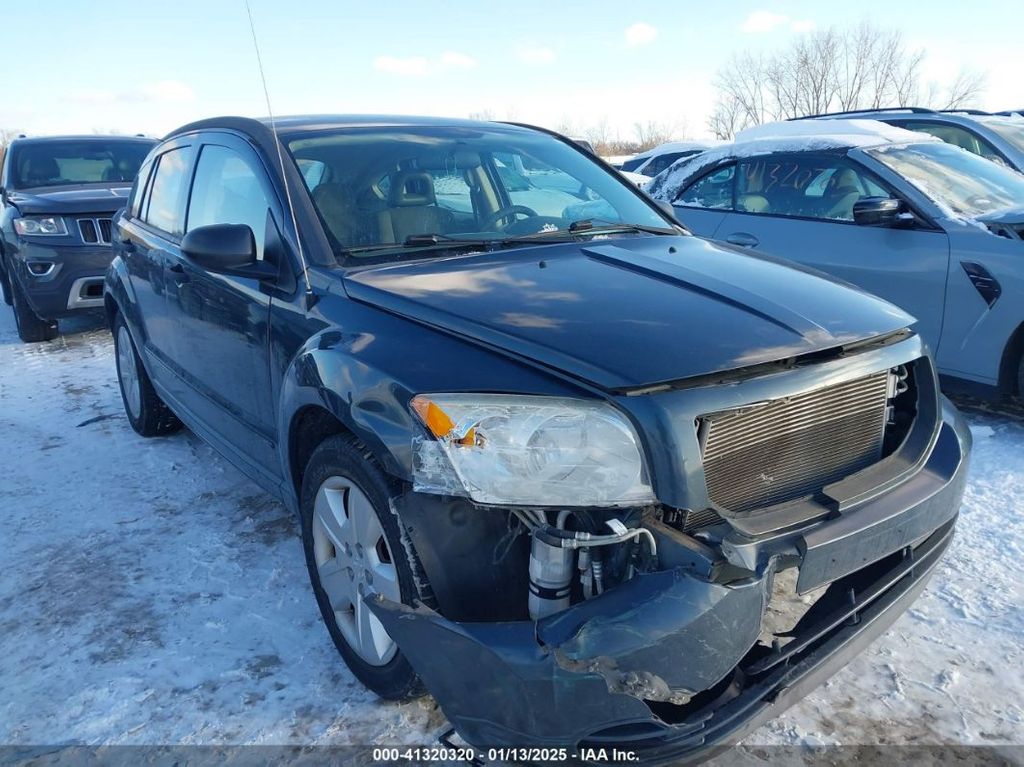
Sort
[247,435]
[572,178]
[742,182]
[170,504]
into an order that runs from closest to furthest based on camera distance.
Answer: [247,435], [572,178], [170,504], [742,182]

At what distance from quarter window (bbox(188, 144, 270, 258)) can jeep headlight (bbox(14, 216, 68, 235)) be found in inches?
166

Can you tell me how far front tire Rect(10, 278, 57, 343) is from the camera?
23.9 feet

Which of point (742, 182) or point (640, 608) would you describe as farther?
point (742, 182)

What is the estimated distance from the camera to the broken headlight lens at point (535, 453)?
67.2 inches

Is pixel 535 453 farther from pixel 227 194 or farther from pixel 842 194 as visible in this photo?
pixel 842 194

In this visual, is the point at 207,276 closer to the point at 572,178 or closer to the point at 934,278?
the point at 572,178

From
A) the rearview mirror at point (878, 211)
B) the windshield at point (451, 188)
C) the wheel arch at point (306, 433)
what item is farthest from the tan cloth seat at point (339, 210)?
the rearview mirror at point (878, 211)

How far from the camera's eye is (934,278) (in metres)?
4.36

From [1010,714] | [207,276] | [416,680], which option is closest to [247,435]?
[207,276]

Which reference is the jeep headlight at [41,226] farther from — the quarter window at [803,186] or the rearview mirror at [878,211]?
the rearview mirror at [878,211]

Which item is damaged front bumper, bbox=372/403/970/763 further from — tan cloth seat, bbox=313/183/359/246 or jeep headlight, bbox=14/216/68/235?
jeep headlight, bbox=14/216/68/235

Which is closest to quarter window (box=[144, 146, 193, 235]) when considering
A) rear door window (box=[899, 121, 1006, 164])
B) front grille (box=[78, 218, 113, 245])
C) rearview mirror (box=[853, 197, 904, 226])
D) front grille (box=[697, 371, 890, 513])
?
front grille (box=[697, 371, 890, 513])

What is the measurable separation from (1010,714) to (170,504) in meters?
3.45

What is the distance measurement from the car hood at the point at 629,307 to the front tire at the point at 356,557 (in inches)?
18.3
